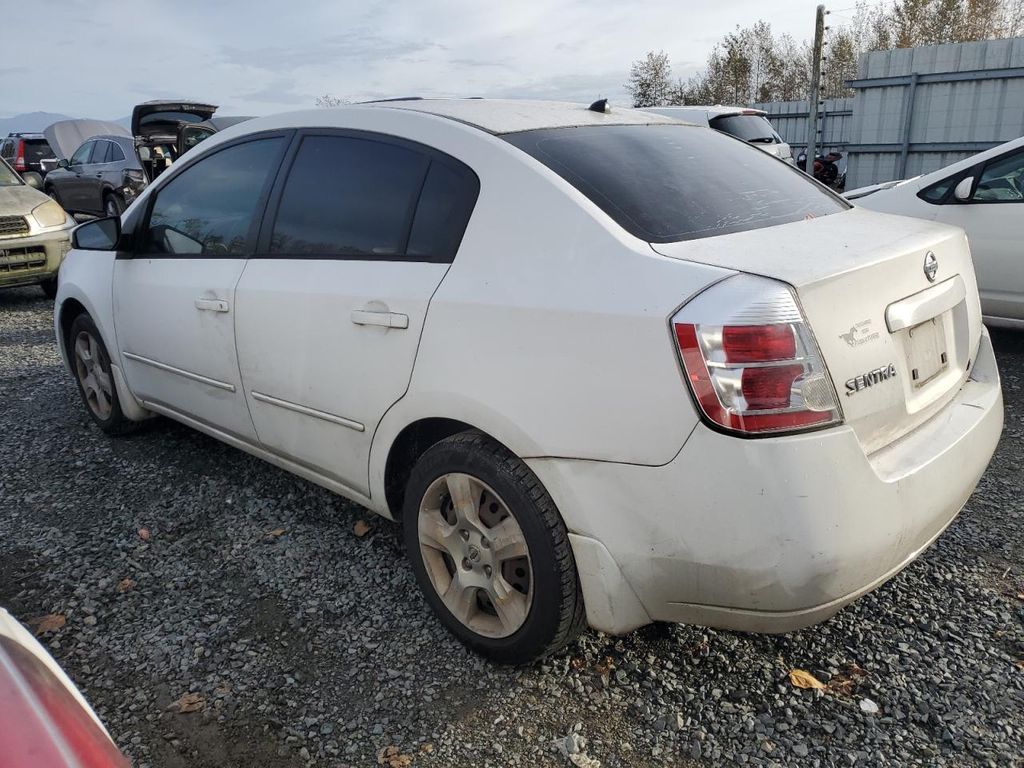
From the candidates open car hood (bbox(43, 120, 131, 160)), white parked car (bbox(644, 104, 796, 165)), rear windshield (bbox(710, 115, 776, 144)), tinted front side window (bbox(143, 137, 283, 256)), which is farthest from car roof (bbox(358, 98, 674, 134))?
open car hood (bbox(43, 120, 131, 160))

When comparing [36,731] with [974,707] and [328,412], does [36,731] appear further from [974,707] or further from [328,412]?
[974,707]

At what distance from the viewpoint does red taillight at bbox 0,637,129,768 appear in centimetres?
107

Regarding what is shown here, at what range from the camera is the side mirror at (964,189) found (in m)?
5.28

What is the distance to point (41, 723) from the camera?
3.71 feet

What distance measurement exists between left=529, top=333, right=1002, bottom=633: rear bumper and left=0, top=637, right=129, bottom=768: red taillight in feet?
3.94

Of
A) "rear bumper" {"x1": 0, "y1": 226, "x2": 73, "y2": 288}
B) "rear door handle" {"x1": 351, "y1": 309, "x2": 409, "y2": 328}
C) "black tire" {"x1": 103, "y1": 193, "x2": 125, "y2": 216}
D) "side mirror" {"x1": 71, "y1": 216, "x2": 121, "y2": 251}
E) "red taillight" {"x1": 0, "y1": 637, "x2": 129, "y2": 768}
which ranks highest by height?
"side mirror" {"x1": 71, "y1": 216, "x2": 121, "y2": 251}

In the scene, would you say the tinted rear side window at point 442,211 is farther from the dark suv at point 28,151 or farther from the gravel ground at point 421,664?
the dark suv at point 28,151

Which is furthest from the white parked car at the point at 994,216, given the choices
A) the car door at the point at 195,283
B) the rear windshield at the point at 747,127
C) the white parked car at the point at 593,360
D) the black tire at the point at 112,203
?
the black tire at the point at 112,203

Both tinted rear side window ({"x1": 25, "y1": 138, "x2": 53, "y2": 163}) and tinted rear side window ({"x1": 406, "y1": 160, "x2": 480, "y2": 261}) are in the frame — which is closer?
tinted rear side window ({"x1": 406, "y1": 160, "x2": 480, "y2": 261})

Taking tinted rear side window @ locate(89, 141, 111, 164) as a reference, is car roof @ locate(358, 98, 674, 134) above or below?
above

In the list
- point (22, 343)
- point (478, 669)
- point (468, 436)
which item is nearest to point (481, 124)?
point (468, 436)

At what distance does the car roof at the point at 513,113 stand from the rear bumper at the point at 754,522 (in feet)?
4.03

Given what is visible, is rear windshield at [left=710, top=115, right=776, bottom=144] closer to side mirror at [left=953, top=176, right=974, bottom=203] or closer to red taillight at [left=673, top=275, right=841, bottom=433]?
side mirror at [left=953, top=176, right=974, bottom=203]

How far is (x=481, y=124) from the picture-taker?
8.56 feet
